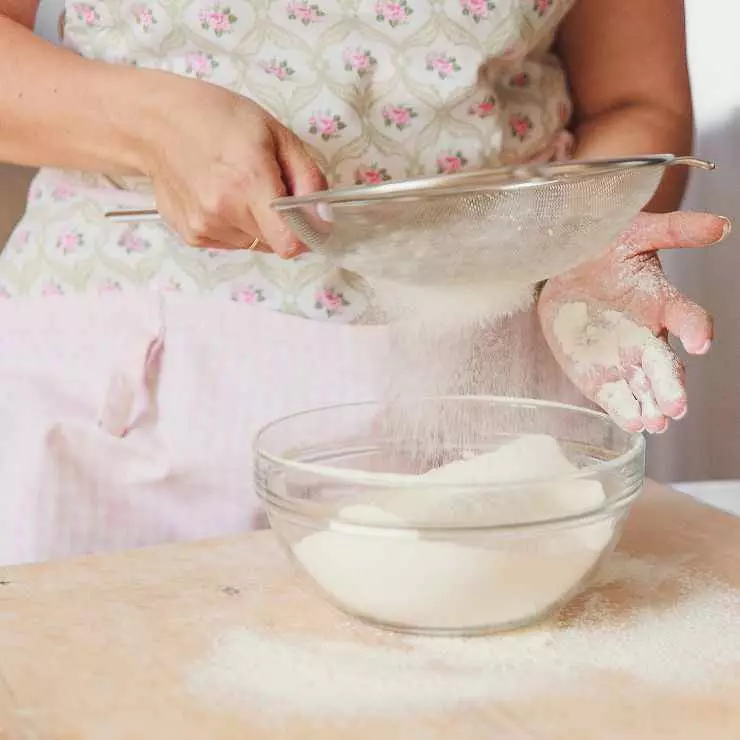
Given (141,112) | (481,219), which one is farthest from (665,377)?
(141,112)

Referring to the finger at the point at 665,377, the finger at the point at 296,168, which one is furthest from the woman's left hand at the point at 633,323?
the finger at the point at 296,168

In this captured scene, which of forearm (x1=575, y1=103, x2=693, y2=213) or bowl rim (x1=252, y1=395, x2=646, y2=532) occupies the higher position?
forearm (x1=575, y1=103, x2=693, y2=213)

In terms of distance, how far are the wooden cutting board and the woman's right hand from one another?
0.21 metres

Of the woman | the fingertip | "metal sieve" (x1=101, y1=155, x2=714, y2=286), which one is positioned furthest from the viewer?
the woman

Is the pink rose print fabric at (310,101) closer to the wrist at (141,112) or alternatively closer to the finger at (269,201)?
the wrist at (141,112)

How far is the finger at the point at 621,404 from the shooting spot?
72 cm

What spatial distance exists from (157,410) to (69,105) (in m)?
0.25

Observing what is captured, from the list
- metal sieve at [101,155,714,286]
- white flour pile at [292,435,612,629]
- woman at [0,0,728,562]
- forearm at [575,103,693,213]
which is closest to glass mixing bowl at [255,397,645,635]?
white flour pile at [292,435,612,629]

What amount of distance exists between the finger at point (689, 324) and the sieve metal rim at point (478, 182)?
0.43 feet

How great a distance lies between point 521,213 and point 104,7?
44cm

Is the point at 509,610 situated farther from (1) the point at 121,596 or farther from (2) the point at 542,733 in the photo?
(1) the point at 121,596

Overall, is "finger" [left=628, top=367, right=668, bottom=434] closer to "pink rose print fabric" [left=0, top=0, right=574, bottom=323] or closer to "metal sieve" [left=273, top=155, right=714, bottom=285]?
"metal sieve" [left=273, top=155, right=714, bottom=285]

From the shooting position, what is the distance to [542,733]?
1.58 feet

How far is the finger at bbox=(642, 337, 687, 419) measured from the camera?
70 centimetres
